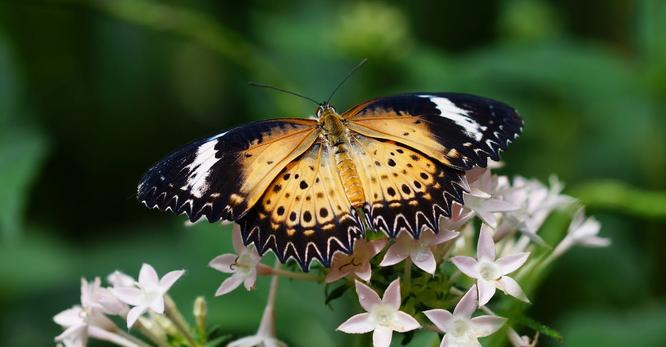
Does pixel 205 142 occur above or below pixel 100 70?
below

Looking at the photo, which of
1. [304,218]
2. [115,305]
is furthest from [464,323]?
[115,305]

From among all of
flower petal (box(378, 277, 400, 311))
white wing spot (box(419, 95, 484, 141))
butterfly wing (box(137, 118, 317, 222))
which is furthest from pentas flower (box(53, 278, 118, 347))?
white wing spot (box(419, 95, 484, 141))

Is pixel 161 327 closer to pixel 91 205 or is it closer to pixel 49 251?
pixel 49 251

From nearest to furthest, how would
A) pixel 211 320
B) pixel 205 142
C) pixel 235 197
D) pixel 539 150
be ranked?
pixel 235 197 < pixel 205 142 < pixel 211 320 < pixel 539 150

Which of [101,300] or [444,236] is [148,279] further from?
[444,236]

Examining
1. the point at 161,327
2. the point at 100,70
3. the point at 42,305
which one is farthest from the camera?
the point at 100,70

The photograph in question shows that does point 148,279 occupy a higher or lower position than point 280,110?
lower

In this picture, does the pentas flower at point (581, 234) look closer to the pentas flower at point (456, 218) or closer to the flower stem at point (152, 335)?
the pentas flower at point (456, 218)

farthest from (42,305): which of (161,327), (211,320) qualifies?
(161,327)
